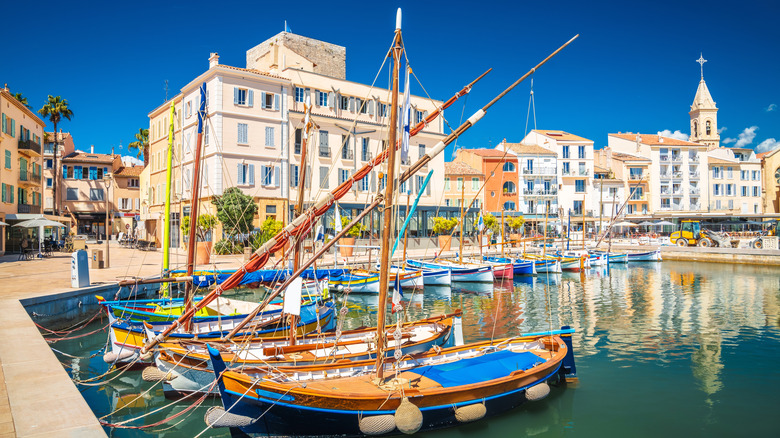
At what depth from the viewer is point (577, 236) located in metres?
71.7

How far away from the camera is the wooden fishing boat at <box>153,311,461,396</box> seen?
12281 millimetres

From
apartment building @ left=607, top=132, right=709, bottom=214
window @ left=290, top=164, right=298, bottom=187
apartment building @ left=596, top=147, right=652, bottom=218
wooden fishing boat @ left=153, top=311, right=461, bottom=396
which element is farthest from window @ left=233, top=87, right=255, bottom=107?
apartment building @ left=607, top=132, right=709, bottom=214

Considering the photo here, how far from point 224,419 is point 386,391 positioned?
125 inches

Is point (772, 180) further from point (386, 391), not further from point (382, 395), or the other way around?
point (382, 395)

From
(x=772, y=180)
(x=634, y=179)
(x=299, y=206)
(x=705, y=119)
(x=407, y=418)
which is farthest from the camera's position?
(x=705, y=119)

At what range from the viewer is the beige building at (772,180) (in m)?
85.1

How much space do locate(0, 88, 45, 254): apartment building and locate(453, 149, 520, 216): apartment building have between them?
5054cm

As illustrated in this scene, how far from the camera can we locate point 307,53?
56.3 metres

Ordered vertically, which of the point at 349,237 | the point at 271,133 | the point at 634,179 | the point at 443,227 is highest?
the point at 271,133

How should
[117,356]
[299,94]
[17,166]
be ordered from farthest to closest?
[299,94] < [17,166] < [117,356]

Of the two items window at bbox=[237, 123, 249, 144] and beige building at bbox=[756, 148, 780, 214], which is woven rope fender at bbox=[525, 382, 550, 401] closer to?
window at bbox=[237, 123, 249, 144]

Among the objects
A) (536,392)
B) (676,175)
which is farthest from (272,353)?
(676,175)

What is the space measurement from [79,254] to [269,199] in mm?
21930

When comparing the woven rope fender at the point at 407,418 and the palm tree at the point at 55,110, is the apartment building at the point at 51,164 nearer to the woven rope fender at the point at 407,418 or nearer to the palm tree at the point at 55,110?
the palm tree at the point at 55,110
